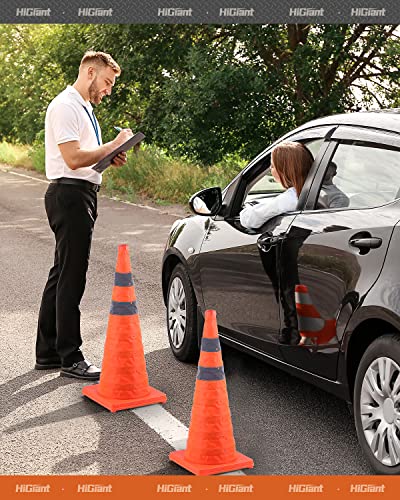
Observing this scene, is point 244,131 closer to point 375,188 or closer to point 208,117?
point 208,117

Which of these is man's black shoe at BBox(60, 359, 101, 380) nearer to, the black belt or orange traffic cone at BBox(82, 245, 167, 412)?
orange traffic cone at BBox(82, 245, 167, 412)

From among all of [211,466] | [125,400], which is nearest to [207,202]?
[125,400]

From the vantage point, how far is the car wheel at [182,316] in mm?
7324

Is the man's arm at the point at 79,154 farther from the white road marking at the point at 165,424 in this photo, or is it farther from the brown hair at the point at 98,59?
the white road marking at the point at 165,424

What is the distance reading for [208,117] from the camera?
64.7 feet

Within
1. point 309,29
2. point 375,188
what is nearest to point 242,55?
point 309,29

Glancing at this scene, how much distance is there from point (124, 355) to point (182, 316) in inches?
39.9

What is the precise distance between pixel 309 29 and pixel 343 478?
1527 cm

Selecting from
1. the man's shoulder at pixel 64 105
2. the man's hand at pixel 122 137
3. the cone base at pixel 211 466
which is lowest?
the cone base at pixel 211 466

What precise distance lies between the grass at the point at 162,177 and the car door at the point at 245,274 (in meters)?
11.7

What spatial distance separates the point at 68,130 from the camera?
7055mm

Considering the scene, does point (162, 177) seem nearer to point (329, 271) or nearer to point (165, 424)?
point (165, 424)

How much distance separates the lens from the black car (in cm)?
518

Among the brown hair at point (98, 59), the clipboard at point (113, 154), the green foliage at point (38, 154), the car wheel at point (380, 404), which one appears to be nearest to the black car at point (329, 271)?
the car wheel at point (380, 404)
